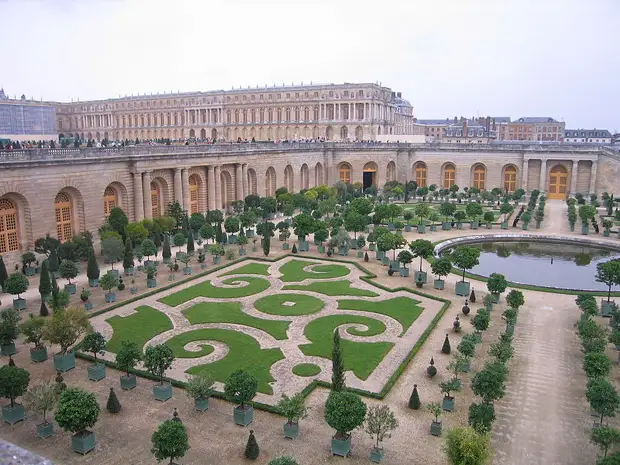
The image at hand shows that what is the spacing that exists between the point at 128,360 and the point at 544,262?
31001 mm

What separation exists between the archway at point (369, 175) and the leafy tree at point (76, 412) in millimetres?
62079

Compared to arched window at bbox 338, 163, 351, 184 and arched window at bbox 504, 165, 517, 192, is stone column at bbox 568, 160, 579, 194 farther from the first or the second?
arched window at bbox 338, 163, 351, 184

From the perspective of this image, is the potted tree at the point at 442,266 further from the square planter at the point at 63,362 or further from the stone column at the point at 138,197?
the stone column at the point at 138,197

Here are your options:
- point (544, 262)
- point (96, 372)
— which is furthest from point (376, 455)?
point (544, 262)

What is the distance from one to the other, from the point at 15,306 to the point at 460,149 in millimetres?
59437

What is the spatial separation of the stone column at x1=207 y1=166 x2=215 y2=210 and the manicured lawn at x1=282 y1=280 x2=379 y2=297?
25.1 m

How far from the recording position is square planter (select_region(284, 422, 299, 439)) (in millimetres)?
17188

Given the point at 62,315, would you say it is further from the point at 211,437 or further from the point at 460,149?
the point at 460,149

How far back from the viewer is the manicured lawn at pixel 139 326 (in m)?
24.5

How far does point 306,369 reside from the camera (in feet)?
71.3

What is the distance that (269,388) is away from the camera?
20219 mm

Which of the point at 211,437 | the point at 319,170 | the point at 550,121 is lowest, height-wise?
the point at 211,437

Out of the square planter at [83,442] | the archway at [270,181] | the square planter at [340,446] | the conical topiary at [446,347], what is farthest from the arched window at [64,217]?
the square planter at [340,446]

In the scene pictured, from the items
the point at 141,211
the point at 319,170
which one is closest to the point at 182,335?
the point at 141,211
